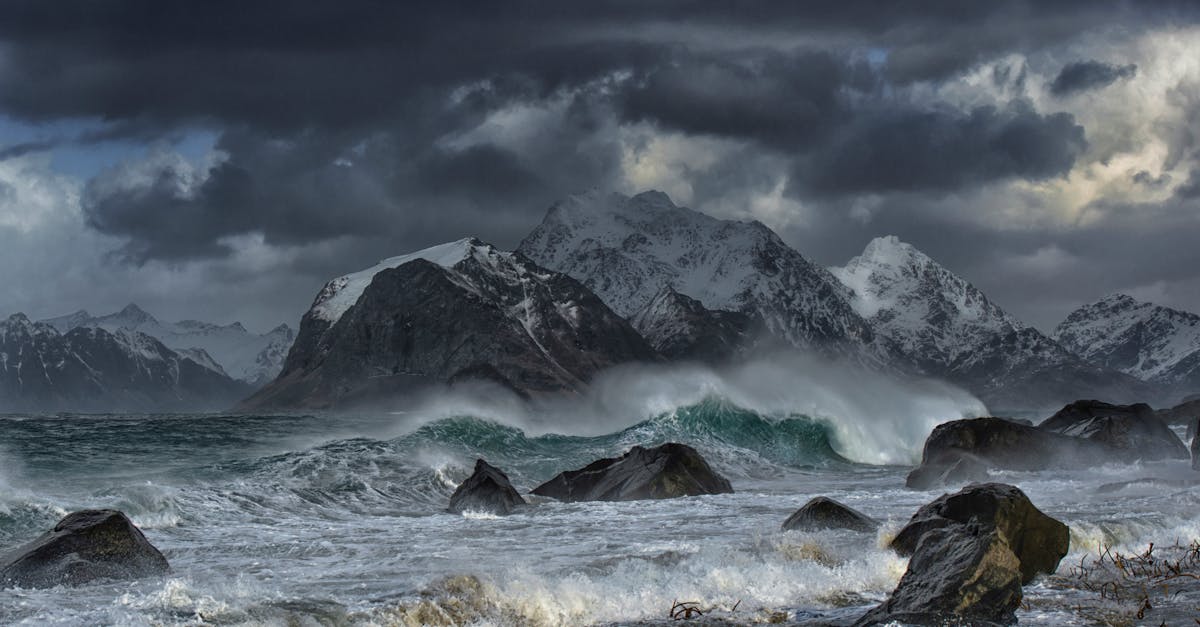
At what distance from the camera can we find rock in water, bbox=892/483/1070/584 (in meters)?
18.2

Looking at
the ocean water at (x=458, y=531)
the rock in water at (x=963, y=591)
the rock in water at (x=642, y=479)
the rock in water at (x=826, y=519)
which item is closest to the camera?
the rock in water at (x=963, y=591)

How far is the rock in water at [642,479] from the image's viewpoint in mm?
33344

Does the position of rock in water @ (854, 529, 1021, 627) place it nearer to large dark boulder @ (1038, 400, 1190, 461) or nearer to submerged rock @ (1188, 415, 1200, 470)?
submerged rock @ (1188, 415, 1200, 470)

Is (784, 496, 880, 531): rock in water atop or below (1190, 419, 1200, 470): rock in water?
below

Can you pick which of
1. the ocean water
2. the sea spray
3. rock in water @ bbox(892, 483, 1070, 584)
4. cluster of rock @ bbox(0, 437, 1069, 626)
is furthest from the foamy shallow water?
the sea spray

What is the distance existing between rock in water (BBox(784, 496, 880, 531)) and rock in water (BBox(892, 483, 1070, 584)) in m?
3.36

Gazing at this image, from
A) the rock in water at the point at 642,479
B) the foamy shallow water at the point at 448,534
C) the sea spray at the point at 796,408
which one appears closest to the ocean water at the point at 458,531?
the foamy shallow water at the point at 448,534

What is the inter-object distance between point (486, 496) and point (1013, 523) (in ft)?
53.5

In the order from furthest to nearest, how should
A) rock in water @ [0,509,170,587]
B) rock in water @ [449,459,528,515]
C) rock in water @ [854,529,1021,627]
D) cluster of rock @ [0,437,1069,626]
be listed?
rock in water @ [449,459,528,515] < rock in water @ [0,509,170,587] < cluster of rock @ [0,437,1069,626] < rock in water @ [854,529,1021,627]

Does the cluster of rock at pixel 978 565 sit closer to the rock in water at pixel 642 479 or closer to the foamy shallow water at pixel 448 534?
the foamy shallow water at pixel 448 534

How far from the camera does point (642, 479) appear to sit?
3378cm

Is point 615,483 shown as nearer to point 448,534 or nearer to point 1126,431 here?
point 448,534

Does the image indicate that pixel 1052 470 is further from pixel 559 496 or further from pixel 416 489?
pixel 416 489

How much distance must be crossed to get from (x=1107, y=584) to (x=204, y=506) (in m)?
21.9
